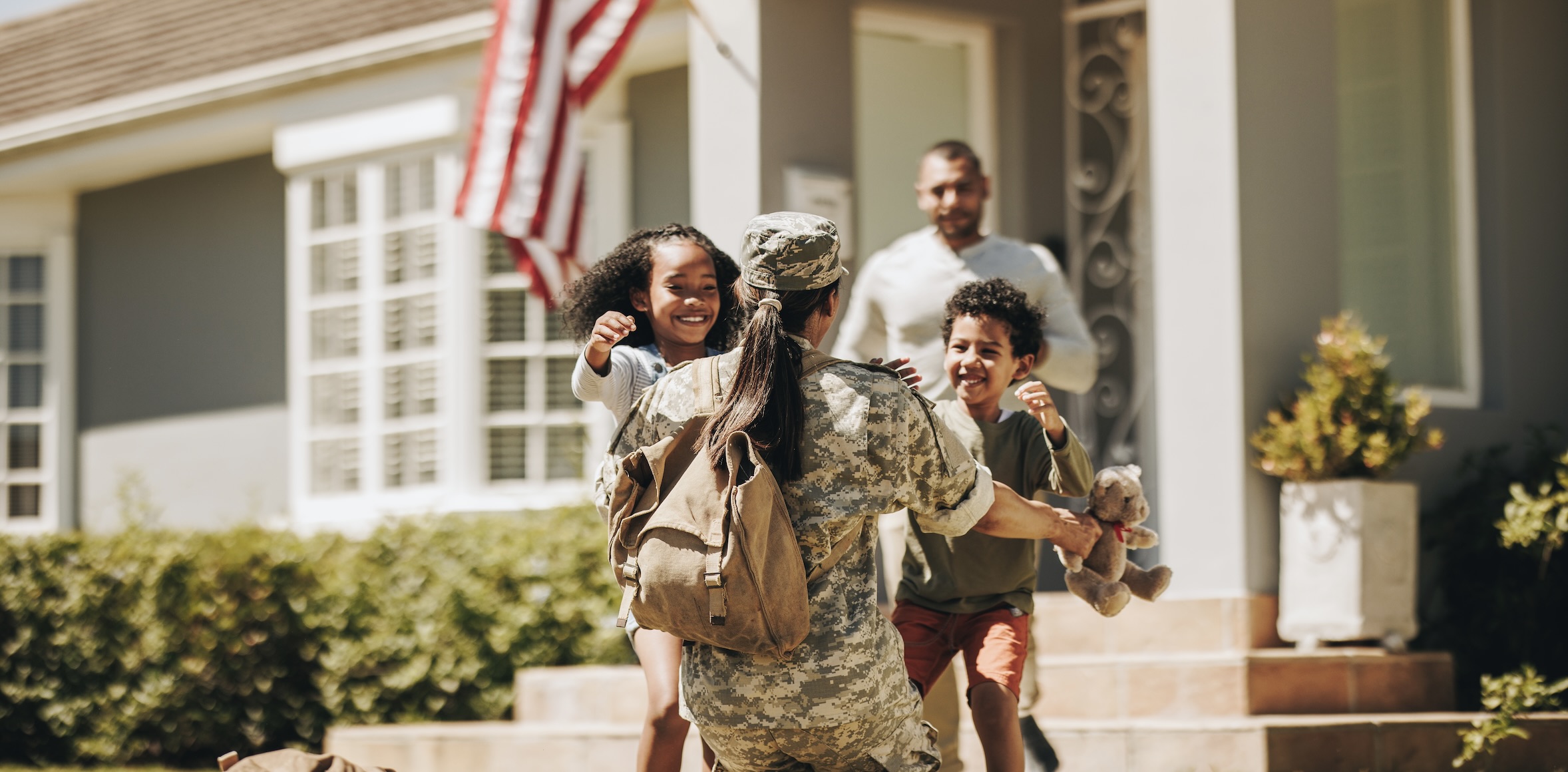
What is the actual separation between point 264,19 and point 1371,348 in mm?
8701

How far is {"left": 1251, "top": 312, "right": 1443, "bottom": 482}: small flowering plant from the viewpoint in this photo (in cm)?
600

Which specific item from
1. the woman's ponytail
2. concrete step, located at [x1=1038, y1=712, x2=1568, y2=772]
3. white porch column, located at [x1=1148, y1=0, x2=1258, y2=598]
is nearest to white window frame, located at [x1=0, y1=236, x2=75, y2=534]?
white porch column, located at [x1=1148, y1=0, x2=1258, y2=598]

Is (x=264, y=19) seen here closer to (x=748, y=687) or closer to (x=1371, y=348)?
(x=1371, y=348)


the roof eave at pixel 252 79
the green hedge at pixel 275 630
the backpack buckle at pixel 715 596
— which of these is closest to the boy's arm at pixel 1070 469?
the backpack buckle at pixel 715 596

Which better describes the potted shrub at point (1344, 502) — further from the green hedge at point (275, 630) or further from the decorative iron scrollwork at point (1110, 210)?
the green hedge at point (275, 630)

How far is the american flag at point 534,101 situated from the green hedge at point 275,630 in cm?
154

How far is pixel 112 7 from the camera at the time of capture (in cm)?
1400

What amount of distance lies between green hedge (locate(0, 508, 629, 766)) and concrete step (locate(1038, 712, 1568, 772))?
2.89 m

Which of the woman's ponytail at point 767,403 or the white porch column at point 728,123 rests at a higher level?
the white porch column at point 728,123

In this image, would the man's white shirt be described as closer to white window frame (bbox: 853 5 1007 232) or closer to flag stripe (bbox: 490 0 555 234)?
white window frame (bbox: 853 5 1007 232)

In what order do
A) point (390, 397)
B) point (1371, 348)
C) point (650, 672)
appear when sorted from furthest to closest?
point (390, 397)
point (1371, 348)
point (650, 672)

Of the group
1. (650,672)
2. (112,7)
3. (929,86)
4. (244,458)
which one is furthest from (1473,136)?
(112,7)

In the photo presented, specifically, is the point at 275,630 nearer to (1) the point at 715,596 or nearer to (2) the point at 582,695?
(2) the point at 582,695

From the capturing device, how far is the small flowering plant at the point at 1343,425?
600 cm
